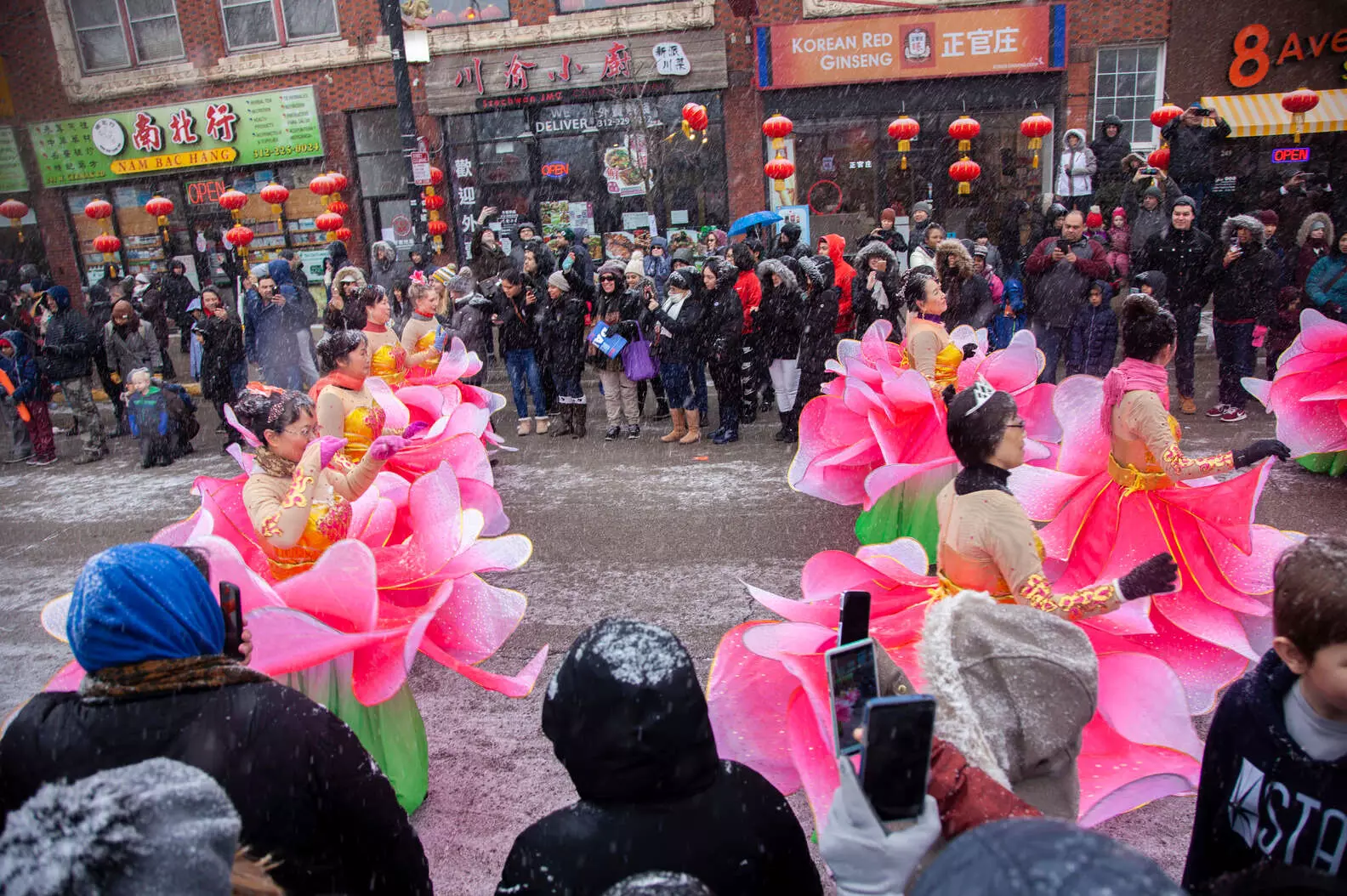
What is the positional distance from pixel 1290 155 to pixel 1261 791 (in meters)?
15.4

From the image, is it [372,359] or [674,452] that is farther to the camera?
[674,452]

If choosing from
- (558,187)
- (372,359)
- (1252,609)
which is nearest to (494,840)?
(1252,609)

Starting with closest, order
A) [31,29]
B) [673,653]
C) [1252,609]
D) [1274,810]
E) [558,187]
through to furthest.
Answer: [673,653] < [1274,810] < [1252,609] < [558,187] < [31,29]

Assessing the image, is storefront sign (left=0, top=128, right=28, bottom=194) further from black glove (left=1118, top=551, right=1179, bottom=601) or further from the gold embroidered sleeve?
black glove (left=1118, top=551, right=1179, bottom=601)

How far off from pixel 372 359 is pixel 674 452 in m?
3.11

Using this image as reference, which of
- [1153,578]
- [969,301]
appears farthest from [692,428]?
[1153,578]

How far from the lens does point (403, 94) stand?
1134 centimetres

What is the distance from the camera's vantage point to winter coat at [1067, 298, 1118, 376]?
8.68m

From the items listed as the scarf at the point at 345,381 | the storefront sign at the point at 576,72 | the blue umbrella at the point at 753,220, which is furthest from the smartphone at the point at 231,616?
the storefront sign at the point at 576,72

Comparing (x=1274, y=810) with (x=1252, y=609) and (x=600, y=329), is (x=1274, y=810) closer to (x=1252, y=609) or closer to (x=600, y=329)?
(x=1252, y=609)

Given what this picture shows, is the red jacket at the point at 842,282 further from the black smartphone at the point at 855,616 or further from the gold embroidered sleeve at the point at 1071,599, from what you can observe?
the black smartphone at the point at 855,616

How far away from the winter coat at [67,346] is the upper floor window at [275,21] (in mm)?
8961

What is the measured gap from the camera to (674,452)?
28.5ft

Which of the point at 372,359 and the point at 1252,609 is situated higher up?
the point at 372,359
